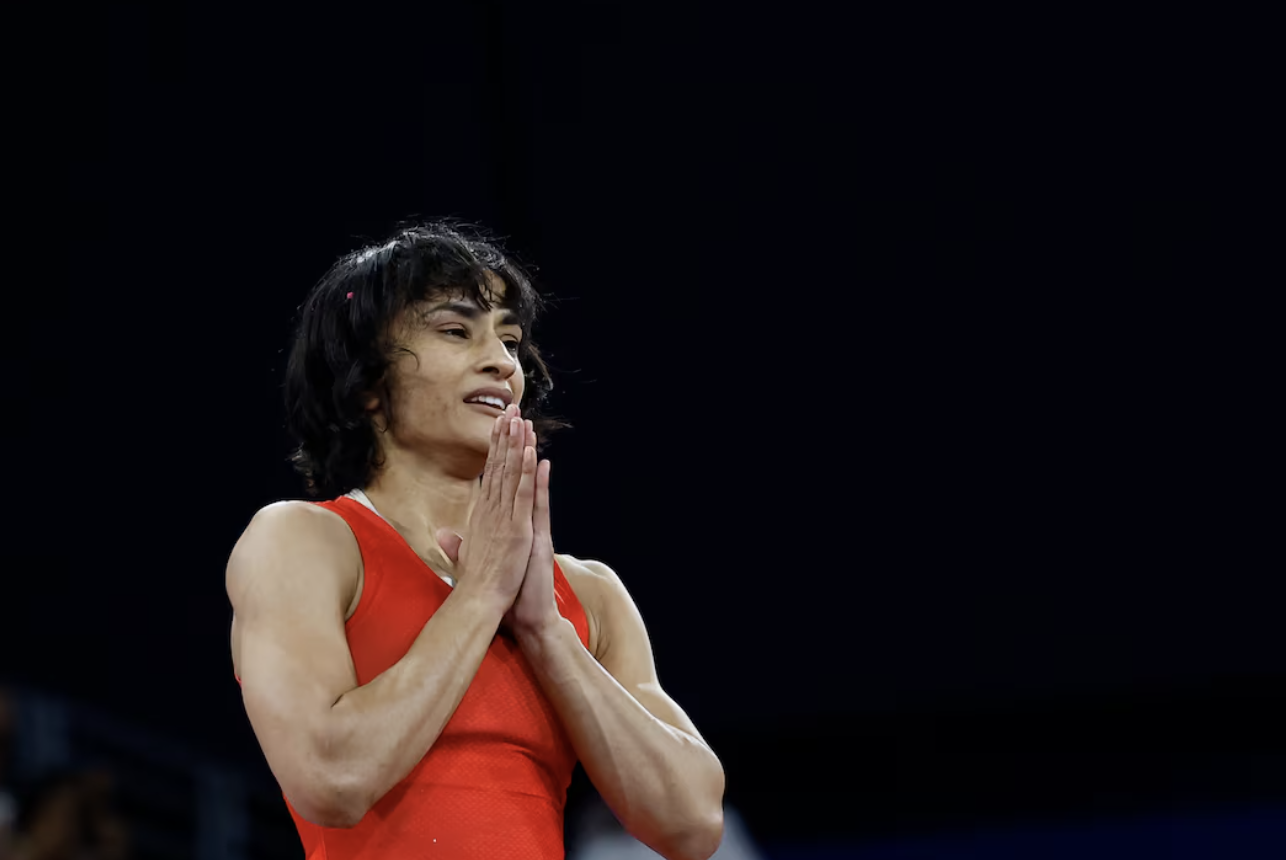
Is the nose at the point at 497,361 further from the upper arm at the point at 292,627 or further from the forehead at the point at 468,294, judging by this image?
the upper arm at the point at 292,627

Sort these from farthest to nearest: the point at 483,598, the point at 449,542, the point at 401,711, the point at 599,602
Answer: the point at 599,602 → the point at 449,542 → the point at 483,598 → the point at 401,711

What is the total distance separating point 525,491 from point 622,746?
0.95ft

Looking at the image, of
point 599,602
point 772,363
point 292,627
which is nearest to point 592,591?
point 599,602

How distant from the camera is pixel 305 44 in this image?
14.5 feet

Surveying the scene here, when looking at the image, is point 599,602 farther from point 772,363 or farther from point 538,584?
point 772,363

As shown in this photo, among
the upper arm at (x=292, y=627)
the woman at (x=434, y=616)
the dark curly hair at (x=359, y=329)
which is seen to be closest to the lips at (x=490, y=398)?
the woman at (x=434, y=616)

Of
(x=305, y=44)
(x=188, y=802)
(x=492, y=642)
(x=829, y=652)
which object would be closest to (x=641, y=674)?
(x=492, y=642)

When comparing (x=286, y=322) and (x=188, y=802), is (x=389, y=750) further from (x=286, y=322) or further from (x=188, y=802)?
(x=188, y=802)

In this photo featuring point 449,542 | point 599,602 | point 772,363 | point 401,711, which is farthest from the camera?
point 772,363

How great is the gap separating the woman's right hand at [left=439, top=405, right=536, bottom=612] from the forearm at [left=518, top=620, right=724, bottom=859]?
0.08 meters

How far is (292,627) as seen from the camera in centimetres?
155

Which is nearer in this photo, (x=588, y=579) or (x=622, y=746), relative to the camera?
(x=622, y=746)

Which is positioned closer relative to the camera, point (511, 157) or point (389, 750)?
point (389, 750)

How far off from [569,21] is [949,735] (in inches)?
85.3
